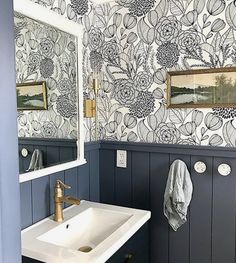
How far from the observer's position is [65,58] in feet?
5.53

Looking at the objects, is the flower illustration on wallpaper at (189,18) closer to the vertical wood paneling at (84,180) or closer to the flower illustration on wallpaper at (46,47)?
the flower illustration on wallpaper at (46,47)

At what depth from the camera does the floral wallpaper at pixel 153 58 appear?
1.64 meters

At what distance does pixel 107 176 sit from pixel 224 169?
2.71ft

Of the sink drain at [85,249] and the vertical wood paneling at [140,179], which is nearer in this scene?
the sink drain at [85,249]

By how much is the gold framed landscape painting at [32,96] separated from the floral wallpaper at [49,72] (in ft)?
0.08

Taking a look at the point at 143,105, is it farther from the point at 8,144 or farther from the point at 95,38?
the point at 8,144

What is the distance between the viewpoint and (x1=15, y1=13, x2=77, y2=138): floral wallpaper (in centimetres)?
138

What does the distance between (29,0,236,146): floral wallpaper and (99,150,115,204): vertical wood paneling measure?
0.14m

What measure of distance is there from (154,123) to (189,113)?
0.80 ft

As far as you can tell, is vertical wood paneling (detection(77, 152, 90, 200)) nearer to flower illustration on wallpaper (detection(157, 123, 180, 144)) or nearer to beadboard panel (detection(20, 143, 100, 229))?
beadboard panel (detection(20, 143, 100, 229))

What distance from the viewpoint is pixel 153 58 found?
71.4 inches

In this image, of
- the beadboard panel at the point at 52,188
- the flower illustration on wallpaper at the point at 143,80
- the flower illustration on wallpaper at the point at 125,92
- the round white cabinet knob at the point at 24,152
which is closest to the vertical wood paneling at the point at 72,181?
the beadboard panel at the point at 52,188

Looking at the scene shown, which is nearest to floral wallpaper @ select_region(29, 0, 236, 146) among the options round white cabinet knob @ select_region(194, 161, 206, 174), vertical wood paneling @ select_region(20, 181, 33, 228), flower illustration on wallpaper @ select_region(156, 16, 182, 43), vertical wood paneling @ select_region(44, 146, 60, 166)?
flower illustration on wallpaper @ select_region(156, 16, 182, 43)

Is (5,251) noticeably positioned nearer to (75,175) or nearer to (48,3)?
(75,175)
